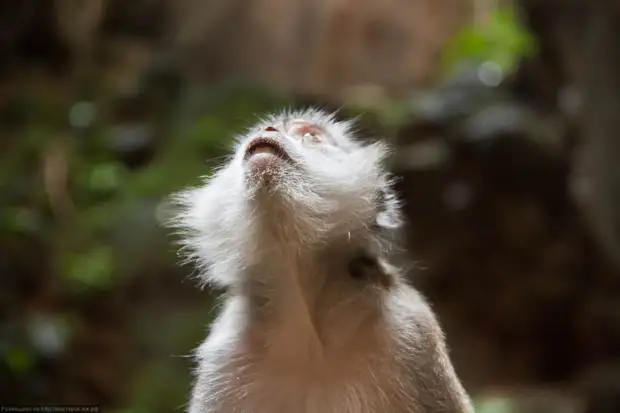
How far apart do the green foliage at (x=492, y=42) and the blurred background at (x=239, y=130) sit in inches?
1.0

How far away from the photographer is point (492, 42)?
19.0ft

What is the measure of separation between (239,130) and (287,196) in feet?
4.55

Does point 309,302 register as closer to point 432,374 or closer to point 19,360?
point 432,374

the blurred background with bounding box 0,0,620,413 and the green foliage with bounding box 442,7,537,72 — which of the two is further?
the green foliage with bounding box 442,7,537,72

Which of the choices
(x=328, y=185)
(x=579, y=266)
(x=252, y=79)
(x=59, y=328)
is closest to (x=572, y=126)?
(x=579, y=266)

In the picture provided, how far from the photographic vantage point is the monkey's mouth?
207 cm

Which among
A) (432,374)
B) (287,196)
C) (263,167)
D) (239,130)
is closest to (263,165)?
(263,167)

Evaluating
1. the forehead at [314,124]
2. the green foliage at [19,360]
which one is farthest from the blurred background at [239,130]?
the forehead at [314,124]

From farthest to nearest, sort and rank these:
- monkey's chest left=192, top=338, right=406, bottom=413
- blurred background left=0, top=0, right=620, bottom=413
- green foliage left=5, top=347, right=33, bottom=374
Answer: blurred background left=0, top=0, right=620, bottom=413 < green foliage left=5, top=347, right=33, bottom=374 < monkey's chest left=192, top=338, right=406, bottom=413

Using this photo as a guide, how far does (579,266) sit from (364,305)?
2.97m

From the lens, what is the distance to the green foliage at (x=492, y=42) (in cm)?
525

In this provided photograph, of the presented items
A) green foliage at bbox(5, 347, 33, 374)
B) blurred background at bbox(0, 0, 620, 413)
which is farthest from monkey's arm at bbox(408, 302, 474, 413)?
green foliage at bbox(5, 347, 33, 374)

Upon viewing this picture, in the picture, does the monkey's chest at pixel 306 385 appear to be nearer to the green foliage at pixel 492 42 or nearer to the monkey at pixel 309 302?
the monkey at pixel 309 302

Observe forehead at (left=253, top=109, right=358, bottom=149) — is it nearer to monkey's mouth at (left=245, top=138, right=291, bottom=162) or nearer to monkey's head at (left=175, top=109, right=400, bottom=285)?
monkey's head at (left=175, top=109, right=400, bottom=285)
